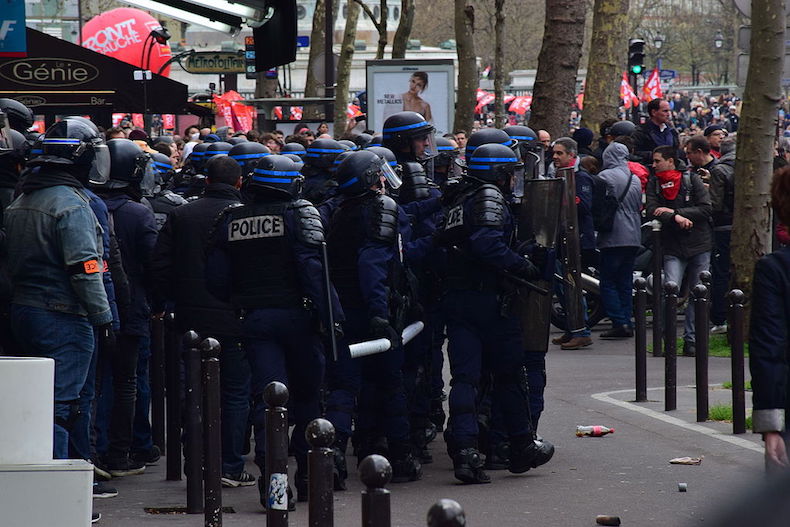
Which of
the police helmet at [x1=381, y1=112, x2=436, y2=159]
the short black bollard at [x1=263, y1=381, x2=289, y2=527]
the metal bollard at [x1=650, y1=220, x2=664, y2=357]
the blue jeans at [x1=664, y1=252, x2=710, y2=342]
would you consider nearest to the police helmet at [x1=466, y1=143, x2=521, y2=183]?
the police helmet at [x1=381, y1=112, x2=436, y2=159]

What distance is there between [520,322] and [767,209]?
5.46 meters

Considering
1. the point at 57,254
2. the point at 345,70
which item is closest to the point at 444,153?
the point at 57,254

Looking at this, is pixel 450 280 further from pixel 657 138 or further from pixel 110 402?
pixel 657 138

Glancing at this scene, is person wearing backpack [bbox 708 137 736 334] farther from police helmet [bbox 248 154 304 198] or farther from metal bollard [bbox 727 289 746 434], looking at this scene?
police helmet [bbox 248 154 304 198]

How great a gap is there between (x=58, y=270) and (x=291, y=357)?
1.34 m

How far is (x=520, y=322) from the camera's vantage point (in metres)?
9.01

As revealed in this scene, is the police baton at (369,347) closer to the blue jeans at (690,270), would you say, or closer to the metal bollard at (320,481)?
the metal bollard at (320,481)

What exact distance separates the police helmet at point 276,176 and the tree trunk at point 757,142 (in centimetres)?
685

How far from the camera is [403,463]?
871 cm

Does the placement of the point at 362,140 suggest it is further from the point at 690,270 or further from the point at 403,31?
the point at 403,31

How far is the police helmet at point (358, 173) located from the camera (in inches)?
328

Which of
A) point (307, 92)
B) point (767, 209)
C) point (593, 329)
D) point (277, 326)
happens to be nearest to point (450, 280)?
point (277, 326)

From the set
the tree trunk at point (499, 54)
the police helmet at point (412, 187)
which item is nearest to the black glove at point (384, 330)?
the police helmet at point (412, 187)

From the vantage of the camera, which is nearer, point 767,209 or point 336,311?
point 336,311
